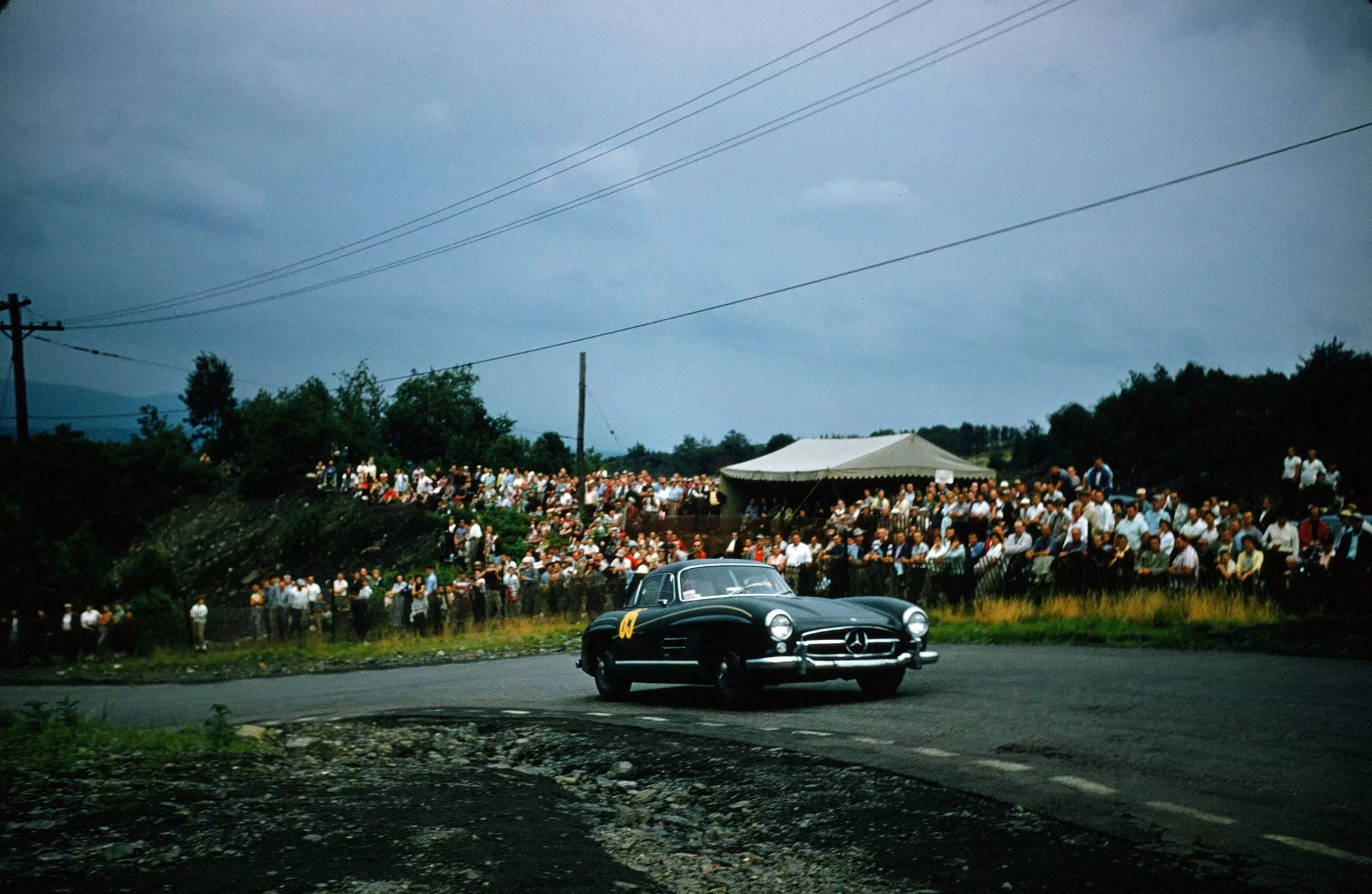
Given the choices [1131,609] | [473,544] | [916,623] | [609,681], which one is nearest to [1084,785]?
[916,623]

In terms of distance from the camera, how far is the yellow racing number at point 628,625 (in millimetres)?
13148

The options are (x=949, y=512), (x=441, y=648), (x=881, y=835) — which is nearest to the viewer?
(x=881, y=835)

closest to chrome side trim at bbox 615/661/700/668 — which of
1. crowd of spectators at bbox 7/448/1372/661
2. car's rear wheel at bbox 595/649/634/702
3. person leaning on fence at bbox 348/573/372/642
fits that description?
car's rear wheel at bbox 595/649/634/702

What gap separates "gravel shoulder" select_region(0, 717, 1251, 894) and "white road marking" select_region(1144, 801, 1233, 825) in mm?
A: 677

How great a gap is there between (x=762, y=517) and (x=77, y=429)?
36634mm

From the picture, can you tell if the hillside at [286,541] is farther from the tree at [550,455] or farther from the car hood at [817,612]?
the car hood at [817,612]

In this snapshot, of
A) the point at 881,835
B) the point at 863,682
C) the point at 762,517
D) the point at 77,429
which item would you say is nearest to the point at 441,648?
the point at 762,517

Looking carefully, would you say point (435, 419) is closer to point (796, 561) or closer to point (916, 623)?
point (796, 561)

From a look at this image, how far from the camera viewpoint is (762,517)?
3309 cm

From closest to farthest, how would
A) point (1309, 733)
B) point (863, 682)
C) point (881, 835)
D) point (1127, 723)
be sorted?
point (881, 835) → point (1309, 733) → point (1127, 723) → point (863, 682)

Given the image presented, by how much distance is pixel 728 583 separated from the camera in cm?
1290

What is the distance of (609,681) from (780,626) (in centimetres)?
314

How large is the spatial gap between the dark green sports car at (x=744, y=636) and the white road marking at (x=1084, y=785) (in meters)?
4.06

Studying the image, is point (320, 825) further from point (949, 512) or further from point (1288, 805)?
point (949, 512)
